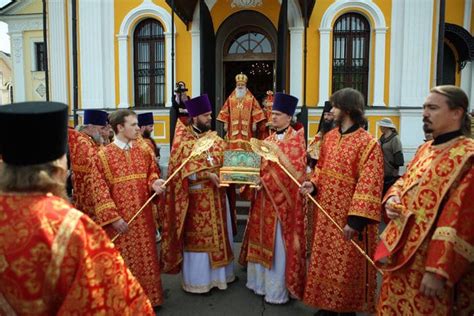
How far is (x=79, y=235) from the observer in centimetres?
140

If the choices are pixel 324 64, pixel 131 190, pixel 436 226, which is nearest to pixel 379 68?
pixel 324 64

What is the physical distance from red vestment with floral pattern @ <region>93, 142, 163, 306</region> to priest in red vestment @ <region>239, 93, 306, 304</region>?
1.07 meters

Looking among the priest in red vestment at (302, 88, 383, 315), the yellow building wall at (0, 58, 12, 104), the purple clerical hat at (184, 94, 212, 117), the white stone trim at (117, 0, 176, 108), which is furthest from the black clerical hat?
the yellow building wall at (0, 58, 12, 104)

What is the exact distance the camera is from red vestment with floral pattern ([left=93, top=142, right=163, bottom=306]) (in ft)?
11.8

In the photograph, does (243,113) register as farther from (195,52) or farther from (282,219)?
(282,219)

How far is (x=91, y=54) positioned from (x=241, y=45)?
4.49m

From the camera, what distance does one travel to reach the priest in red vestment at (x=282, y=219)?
389cm

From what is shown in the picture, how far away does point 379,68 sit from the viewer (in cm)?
1077

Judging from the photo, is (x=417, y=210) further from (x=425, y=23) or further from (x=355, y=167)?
(x=425, y=23)

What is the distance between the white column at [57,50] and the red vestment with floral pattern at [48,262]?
1180 cm

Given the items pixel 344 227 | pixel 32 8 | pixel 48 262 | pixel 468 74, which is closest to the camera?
pixel 48 262

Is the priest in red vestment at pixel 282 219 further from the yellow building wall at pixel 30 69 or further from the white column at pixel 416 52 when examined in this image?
the yellow building wall at pixel 30 69

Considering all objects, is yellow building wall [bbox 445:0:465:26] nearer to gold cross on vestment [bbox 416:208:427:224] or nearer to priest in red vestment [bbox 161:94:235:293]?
priest in red vestment [bbox 161:94:235:293]

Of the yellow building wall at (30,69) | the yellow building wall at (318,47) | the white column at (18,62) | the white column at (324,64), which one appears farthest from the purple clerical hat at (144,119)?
the white column at (18,62)
